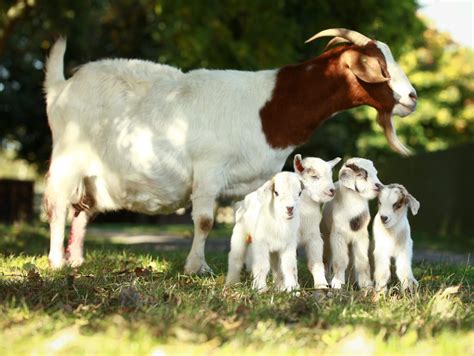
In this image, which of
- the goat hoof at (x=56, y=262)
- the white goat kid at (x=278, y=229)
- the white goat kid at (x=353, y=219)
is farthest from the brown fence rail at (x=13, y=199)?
the white goat kid at (x=278, y=229)

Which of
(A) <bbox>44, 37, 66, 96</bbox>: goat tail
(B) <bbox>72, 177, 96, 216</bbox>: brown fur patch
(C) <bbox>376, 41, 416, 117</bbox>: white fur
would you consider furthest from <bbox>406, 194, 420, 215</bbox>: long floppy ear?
(A) <bbox>44, 37, 66, 96</bbox>: goat tail

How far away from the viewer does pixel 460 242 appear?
15.3m

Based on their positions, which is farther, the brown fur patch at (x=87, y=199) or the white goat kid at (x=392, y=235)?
the brown fur patch at (x=87, y=199)

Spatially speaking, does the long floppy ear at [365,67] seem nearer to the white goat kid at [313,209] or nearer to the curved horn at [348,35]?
the curved horn at [348,35]

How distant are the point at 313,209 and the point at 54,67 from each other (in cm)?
360

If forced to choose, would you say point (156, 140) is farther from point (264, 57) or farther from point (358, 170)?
point (264, 57)

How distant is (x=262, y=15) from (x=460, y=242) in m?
5.41

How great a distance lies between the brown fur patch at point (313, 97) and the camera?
758 cm

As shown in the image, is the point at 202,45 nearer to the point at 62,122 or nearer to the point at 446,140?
the point at 62,122

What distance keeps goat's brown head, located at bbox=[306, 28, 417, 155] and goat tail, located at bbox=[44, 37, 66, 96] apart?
2665 mm

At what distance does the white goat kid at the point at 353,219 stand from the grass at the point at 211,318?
32 cm

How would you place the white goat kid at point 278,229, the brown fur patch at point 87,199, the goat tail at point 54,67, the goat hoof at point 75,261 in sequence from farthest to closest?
the goat tail at point 54,67, the brown fur patch at point 87,199, the goat hoof at point 75,261, the white goat kid at point 278,229

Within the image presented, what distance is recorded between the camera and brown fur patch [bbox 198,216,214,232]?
24.6ft

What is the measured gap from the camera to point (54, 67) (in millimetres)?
8633
